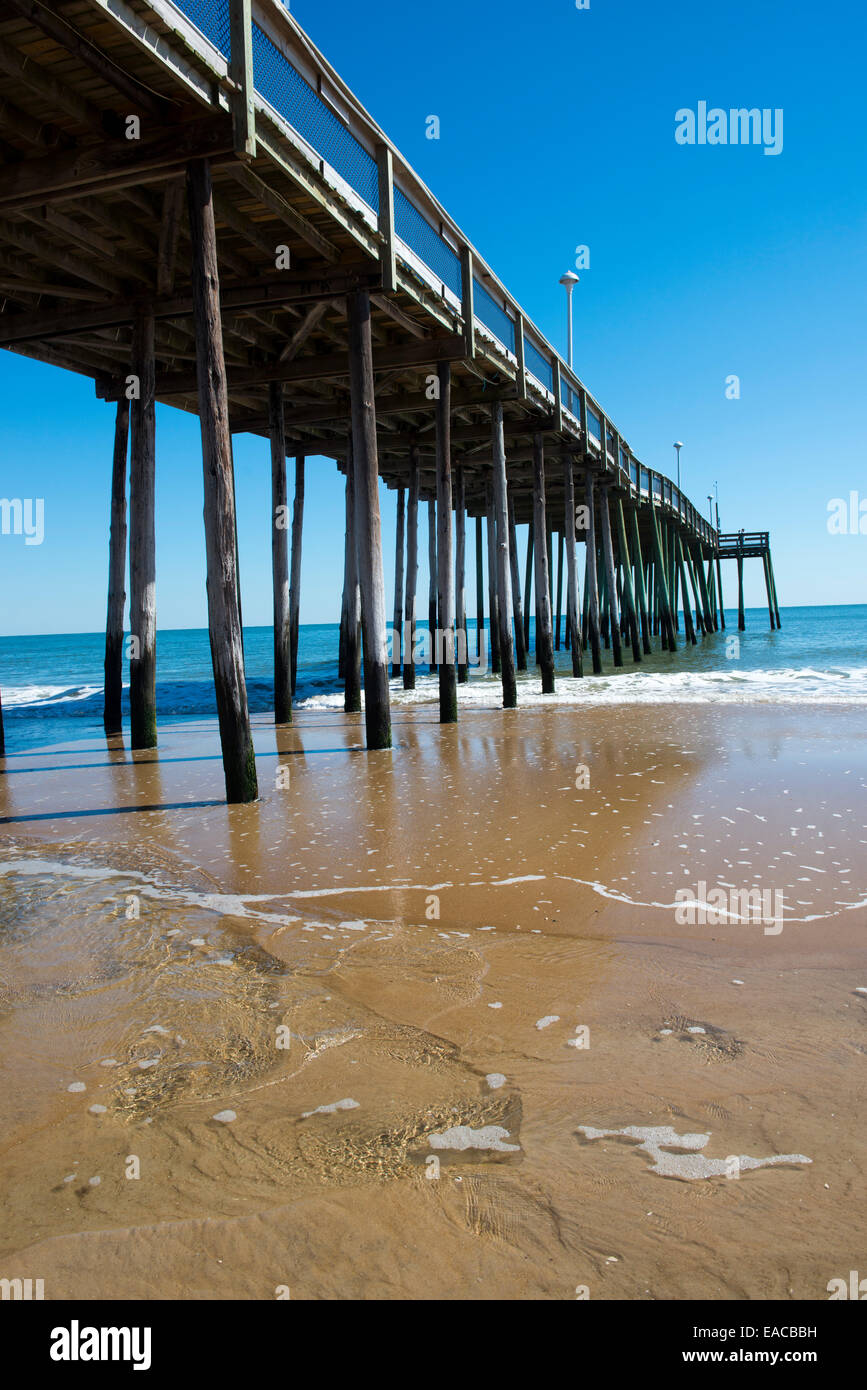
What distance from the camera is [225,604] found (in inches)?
304

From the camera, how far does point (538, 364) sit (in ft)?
53.0

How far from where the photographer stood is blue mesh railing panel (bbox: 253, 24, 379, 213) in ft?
25.1

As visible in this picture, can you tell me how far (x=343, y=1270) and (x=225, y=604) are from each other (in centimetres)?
640

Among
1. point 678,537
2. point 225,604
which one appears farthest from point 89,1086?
point 678,537

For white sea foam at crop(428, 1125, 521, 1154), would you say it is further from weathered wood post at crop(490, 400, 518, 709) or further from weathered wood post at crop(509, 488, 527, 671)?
weathered wood post at crop(509, 488, 527, 671)

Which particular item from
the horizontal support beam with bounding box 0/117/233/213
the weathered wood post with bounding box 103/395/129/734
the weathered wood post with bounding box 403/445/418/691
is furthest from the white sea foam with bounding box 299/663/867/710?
the horizontal support beam with bounding box 0/117/233/213

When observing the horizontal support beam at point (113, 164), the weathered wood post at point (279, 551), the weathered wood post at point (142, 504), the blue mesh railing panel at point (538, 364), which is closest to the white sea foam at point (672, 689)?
the weathered wood post at point (279, 551)

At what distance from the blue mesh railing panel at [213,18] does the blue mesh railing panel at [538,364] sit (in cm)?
865

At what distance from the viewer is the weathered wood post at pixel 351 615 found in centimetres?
1628

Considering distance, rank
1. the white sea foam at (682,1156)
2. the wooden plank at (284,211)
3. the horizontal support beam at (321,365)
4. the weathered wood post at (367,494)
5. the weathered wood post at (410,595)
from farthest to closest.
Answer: the weathered wood post at (410,595) < the horizontal support beam at (321,365) < the weathered wood post at (367,494) < the wooden plank at (284,211) < the white sea foam at (682,1156)

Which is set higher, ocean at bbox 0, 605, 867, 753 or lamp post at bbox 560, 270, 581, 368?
lamp post at bbox 560, 270, 581, 368

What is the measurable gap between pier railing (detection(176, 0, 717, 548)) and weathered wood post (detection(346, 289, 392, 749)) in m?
0.98

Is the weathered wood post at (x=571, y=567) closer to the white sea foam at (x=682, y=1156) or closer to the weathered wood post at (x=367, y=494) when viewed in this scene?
the weathered wood post at (x=367, y=494)
